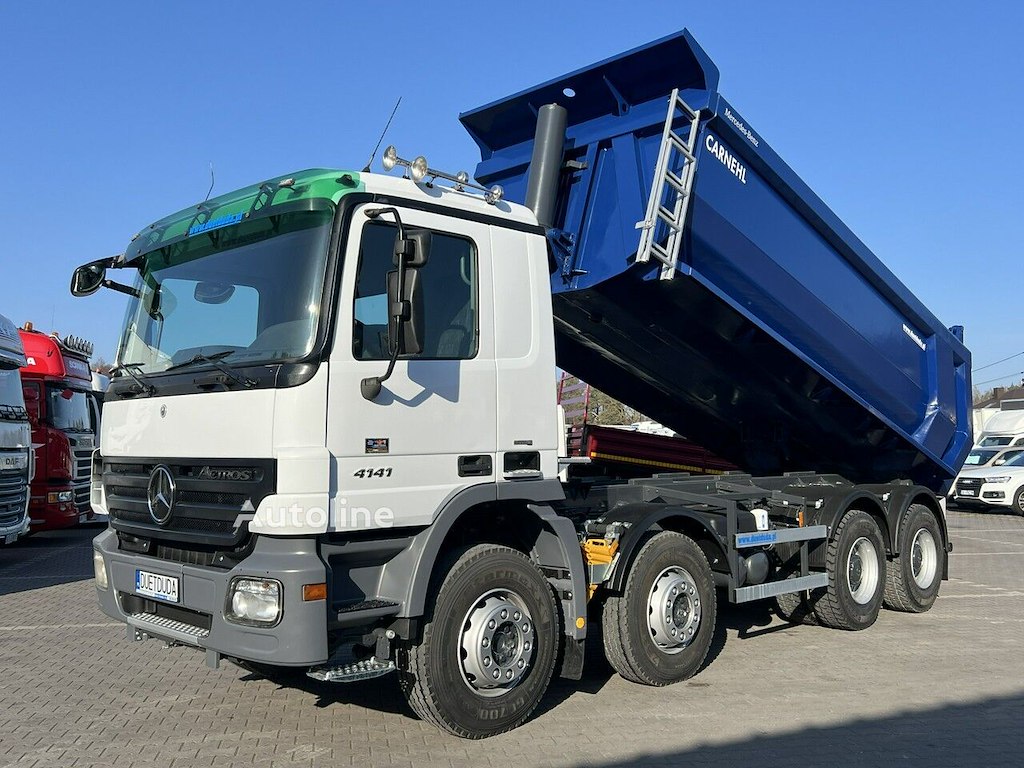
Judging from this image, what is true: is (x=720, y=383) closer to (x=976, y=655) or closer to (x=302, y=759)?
(x=976, y=655)

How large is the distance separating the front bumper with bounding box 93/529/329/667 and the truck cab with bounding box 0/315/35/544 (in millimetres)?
7315

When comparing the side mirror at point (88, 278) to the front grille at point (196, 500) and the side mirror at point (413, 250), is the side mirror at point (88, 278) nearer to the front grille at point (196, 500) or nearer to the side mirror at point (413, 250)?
the front grille at point (196, 500)

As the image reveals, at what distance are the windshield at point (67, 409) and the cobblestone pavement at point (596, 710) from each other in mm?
7456

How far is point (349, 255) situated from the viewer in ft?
14.5

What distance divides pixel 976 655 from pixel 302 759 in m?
5.04

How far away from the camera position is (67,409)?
49.1ft

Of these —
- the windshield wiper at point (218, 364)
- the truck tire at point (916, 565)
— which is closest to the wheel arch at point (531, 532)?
the windshield wiper at point (218, 364)

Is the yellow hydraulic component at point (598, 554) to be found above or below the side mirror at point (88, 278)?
below

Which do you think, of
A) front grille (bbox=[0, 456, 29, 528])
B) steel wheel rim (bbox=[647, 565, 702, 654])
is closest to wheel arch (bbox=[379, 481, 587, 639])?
steel wheel rim (bbox=[647, 565, 702, 654])

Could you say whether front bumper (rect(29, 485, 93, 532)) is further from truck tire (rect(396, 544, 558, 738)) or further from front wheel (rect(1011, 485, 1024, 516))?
front wheel (rect(1011, 485, 1024, 516))

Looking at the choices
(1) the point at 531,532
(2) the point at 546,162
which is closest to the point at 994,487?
(2) the point at 546,162

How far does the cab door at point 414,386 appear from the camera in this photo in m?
4.39

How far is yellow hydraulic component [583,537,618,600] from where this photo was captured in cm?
545

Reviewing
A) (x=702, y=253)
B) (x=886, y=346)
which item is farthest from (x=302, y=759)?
(x=886, y=346)
